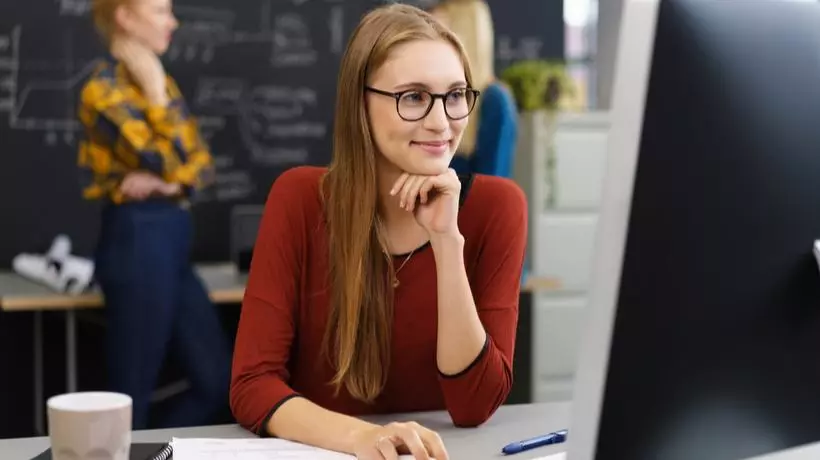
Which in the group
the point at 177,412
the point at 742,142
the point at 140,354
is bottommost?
the point at 177,412

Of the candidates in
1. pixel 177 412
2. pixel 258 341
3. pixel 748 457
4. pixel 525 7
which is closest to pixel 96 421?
pixel 258 341

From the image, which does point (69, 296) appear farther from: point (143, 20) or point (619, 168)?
point (619, 168)

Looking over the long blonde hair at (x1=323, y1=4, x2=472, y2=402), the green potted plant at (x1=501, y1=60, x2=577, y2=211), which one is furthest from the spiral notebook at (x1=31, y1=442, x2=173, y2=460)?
the green potted plant at (x1=501, y1=60, x2=577, y2=211)

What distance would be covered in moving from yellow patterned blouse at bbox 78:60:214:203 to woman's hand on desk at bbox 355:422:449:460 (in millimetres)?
2355

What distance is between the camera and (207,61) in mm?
4605

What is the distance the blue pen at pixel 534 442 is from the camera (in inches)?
50.2

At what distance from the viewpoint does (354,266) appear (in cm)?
152

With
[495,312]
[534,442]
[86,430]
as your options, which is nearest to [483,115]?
[495,312]

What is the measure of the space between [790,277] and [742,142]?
13 centimetres

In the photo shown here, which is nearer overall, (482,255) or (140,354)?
(482,255)

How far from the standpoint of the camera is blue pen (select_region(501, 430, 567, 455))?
1274 mm

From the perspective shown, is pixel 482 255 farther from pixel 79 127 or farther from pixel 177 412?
pixel 79 127

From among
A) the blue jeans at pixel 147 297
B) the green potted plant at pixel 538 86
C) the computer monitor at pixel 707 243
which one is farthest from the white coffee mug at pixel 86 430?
the green potted plant at pixel 538 86

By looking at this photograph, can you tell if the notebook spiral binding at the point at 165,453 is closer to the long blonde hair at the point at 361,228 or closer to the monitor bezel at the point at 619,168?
the long blonde hair at the point at 361,228
